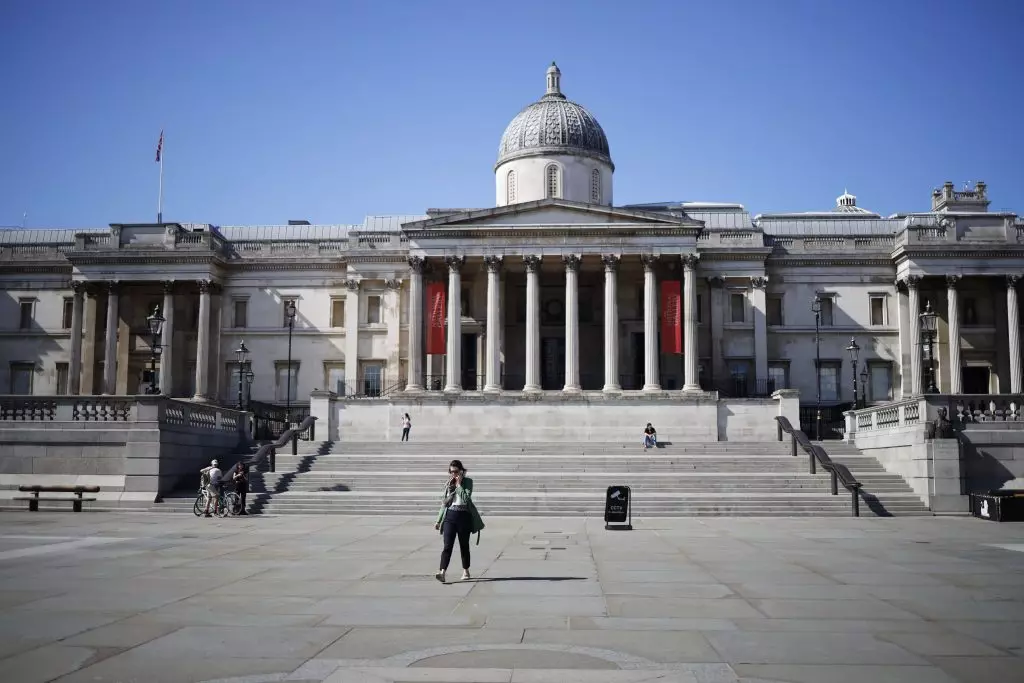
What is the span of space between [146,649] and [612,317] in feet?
149

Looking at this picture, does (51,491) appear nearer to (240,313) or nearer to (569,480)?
(569,480)

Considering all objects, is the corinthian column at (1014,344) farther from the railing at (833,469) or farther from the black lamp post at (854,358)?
the railing at (833,469)

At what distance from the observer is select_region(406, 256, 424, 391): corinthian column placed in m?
55.7

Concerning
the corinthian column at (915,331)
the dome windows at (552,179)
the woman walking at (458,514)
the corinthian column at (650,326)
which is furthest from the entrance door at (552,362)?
the woman walking at (458,514)

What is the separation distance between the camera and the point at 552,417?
53531 millimetres

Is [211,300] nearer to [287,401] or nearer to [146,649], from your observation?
[287,401]

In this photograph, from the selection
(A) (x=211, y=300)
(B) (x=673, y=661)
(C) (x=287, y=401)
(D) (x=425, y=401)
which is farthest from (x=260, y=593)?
(A) (x=211, y=300)

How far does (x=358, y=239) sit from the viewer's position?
63375 millimetres

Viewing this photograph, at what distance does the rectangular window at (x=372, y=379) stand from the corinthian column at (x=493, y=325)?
8694mm

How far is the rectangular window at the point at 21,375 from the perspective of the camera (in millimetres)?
65875

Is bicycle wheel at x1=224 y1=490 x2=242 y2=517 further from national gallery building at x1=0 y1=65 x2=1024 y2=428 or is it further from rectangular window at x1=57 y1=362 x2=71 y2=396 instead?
rectangular window at x1=57 y1=362 x2=71 y2=396

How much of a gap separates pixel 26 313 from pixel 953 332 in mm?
55874

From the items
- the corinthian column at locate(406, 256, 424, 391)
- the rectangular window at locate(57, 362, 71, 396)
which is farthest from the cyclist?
the rectangular window at locate(57, 362, 71, 396)

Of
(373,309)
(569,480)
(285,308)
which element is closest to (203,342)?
(285,308)
